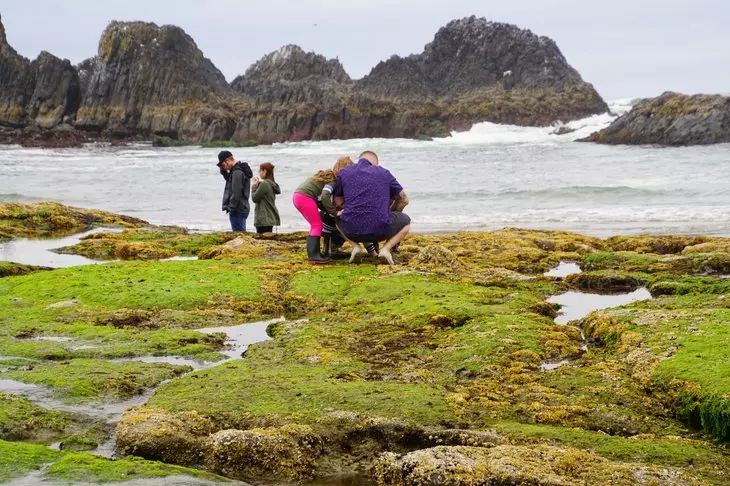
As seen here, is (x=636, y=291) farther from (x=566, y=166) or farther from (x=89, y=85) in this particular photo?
(x=89, y=85)

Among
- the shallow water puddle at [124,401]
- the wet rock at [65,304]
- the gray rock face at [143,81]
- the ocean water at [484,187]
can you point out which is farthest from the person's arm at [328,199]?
the gray rock face at [143,81]

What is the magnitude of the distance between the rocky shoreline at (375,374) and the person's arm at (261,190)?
440 centimetres

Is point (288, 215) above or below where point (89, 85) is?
below

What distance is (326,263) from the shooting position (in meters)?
13.9

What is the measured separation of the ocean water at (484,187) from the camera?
27875 mm

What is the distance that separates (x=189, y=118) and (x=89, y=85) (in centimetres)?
1775

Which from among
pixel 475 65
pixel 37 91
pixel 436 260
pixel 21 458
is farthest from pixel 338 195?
pixel 475 65

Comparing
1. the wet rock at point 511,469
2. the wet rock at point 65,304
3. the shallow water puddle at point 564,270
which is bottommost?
the wet rock at point 65,304

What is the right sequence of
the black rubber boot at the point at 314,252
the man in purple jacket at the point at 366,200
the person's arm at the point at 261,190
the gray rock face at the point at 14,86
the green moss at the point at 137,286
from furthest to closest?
the gray rock face at the point at 14,86, the person's arm at the point at 261,190, the black rubber boot at the point at 314,252, the man in purple jacket at the point at 366,200, the green moss at the point at 137,286

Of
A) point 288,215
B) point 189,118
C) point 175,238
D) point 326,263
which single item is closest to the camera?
point 326,263

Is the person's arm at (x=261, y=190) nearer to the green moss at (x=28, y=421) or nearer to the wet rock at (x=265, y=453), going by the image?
the green moss at (x=28, y=421)

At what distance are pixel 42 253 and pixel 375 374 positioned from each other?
37.6 ft

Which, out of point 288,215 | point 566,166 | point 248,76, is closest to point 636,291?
point 288,215

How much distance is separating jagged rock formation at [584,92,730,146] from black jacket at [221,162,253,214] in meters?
63.5
